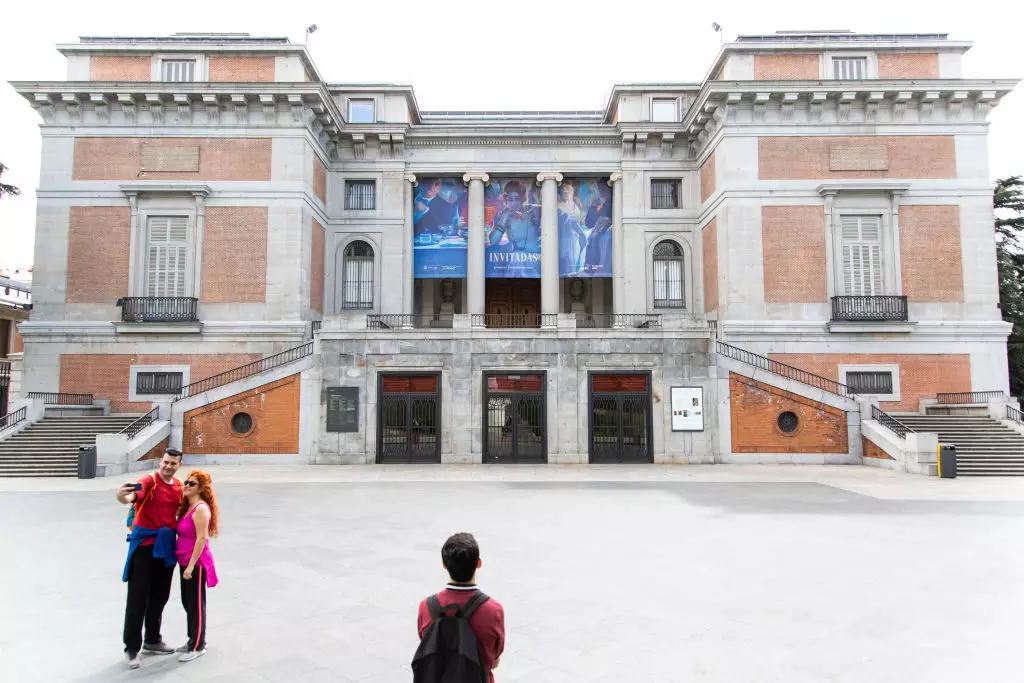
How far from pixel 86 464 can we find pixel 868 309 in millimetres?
27802

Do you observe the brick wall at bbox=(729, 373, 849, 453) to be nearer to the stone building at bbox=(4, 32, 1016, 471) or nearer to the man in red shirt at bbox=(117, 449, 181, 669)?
the stone building at bbox=(4, 32, 1016, 471)

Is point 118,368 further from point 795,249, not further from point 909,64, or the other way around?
point 909,64

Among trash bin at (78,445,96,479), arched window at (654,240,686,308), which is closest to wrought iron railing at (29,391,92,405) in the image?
trash bin at (78,445,96,479)

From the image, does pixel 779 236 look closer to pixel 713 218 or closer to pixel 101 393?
pixel 713 218

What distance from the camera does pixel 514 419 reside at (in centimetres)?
2361

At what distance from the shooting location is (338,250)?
3164 cm

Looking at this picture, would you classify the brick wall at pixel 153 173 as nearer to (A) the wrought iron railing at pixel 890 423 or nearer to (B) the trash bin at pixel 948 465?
(A) the wrought iron railing at pixel 890 423

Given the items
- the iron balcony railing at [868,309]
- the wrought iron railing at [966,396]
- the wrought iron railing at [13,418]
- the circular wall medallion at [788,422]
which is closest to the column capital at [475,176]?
the iron balcony railing at [868,309]

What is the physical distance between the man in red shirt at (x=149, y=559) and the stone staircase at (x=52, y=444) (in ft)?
56.5

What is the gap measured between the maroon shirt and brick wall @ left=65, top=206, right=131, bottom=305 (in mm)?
28537

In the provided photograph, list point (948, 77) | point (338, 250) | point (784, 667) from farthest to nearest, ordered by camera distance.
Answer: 1. point (338, 250)
2. point (948, 77)
3. point (784, 667)

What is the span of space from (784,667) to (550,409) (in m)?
18.1

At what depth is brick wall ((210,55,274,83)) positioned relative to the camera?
28.0 m

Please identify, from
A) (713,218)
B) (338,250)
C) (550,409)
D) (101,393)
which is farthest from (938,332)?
(101,393)
